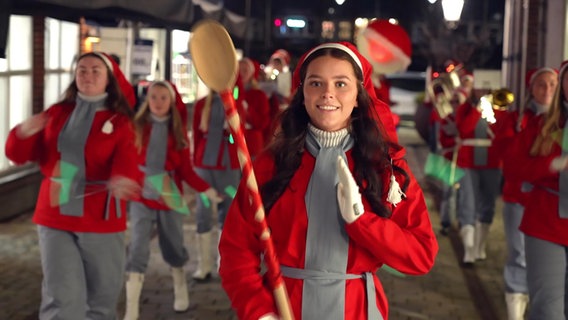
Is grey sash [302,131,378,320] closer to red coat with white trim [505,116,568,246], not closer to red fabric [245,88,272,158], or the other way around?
red coat with white trim [505,116,568,246]

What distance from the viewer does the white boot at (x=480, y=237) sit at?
10352 millimetres

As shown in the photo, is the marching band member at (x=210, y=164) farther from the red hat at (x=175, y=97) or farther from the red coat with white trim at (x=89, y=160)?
the red coat with white trim at (x=89, y=160)

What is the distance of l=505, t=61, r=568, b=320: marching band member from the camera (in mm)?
5453

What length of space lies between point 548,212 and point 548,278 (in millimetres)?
366

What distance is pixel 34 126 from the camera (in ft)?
18.2

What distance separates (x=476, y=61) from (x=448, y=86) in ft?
80.6

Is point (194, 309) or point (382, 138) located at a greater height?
point (382, 138)

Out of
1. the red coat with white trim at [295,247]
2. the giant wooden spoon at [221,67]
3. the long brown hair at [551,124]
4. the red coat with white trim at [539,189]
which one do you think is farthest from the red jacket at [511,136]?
the giant wooden spoon at [221,67]

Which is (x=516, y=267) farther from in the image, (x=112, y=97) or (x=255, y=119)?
(x=255, y=119)

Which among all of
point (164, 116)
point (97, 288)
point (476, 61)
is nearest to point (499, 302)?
point (164, 116)

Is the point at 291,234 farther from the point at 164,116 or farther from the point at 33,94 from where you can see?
the point at 33,94

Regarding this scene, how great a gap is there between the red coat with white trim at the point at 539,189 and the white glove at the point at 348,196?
2.49 m

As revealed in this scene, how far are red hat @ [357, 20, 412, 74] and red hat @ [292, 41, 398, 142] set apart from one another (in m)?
5.27

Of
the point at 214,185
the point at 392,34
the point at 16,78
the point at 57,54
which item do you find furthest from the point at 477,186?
the point at 57,54
